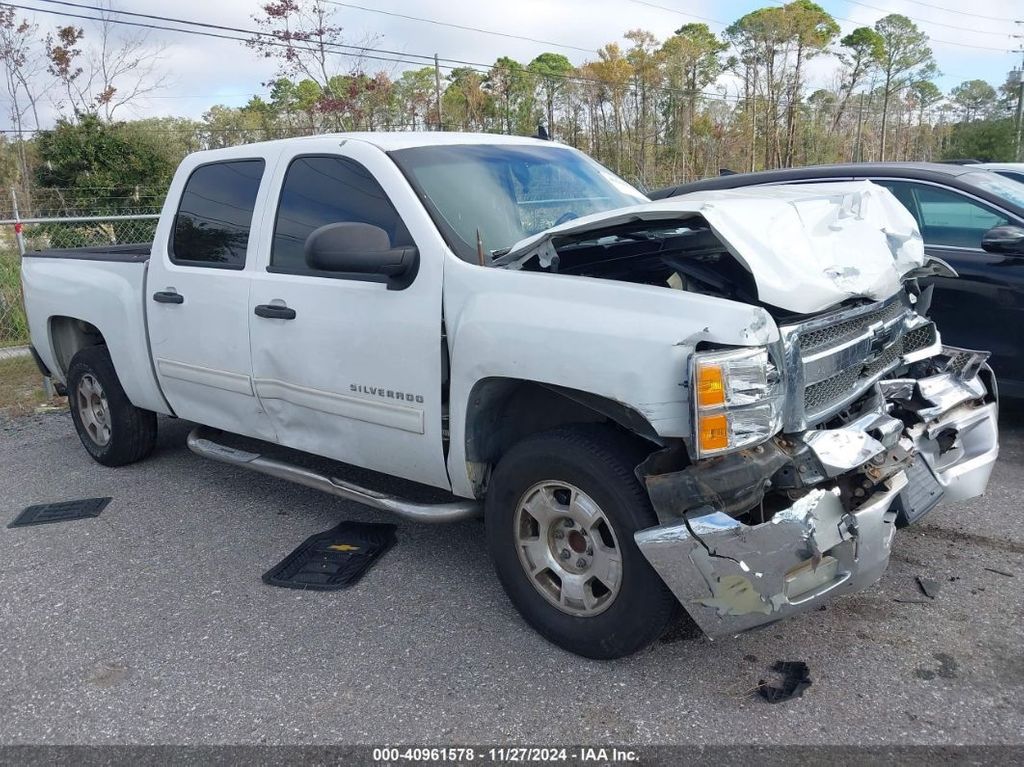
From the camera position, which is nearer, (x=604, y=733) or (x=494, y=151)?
(x=604, y=733)

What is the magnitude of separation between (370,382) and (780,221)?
1.81 metres

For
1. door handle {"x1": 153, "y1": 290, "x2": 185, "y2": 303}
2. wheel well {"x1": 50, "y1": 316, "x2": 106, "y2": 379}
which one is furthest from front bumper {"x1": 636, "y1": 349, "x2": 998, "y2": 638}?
wheel well {"x1": 50, "y1": 316, "x2": 106, "y2": 379}

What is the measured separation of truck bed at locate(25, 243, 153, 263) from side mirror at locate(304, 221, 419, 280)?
2283 millimetres

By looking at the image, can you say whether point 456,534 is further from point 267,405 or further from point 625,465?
point 625,465

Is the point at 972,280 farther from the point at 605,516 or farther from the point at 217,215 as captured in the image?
the point at 217,215

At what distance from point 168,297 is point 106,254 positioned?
1417 mm

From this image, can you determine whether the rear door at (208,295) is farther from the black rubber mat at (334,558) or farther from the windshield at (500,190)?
the windshield at (500,190)

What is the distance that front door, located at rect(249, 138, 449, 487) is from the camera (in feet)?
11.8

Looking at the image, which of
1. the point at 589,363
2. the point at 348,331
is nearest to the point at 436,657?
the point at 589,363

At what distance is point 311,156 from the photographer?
425 cm

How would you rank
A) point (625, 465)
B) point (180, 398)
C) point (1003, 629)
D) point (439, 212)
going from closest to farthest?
point (625, 465) < point (1003, 629) < point (439, 212) < point (180, 398)

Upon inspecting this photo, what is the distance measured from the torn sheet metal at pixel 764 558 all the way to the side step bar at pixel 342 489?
108 centimetres

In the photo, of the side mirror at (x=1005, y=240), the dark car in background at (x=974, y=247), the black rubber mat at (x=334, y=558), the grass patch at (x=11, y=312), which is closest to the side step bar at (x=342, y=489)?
the black rubber mat at (x=334, y=558)

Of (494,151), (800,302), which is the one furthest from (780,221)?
(494,151)
